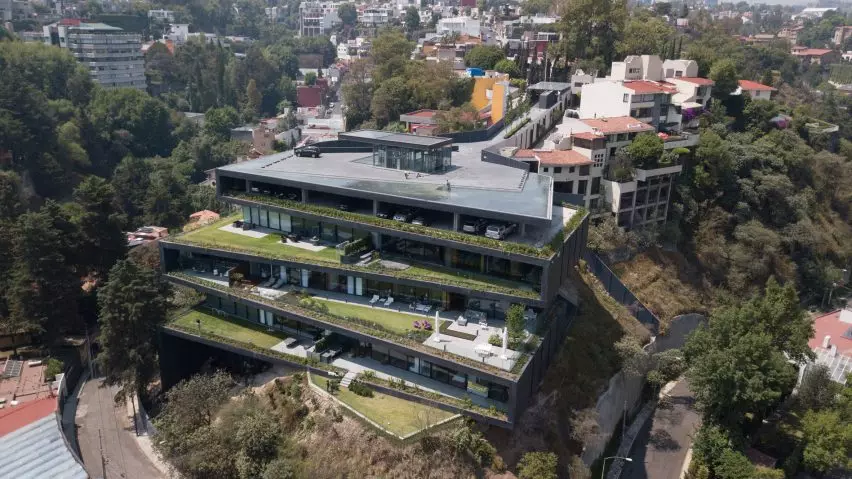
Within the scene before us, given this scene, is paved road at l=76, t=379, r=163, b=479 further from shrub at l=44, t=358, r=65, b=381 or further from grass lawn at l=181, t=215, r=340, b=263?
grass lawn at l=181, t=215, r=340, b=263

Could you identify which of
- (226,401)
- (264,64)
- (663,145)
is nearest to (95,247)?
(226,401)

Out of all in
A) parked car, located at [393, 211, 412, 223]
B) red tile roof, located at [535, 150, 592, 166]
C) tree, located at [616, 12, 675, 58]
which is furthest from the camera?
tree, located at [616, 12, 675, 58]

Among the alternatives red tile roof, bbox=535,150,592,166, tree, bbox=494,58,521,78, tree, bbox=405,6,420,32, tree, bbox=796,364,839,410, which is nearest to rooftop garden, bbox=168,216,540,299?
red tile roof, bbox=535,150,592,166

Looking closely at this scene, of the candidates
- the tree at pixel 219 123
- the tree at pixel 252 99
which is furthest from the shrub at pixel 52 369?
the tree at pixel 252 99

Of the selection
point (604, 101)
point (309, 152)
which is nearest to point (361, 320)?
Answer: point (309, 152)

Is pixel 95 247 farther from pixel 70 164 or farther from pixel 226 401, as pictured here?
pixel 70 164

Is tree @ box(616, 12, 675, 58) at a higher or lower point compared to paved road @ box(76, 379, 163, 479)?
higher

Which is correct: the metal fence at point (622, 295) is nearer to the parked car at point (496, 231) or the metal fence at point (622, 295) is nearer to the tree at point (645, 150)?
the tree at point (645, 150)
